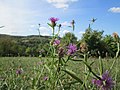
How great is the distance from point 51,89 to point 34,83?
150 millimetres

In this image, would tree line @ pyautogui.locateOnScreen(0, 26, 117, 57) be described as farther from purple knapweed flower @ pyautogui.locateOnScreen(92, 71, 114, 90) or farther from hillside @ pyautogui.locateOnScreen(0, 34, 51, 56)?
purple knapweed flower @ pyautogui.locateOnScreen(92, 71, 114, 90)

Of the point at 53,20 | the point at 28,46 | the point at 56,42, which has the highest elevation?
the point at 53,20

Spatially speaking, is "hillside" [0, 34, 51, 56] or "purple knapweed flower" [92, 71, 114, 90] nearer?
"purple knapweed flower" [92, 71, 114, 90]

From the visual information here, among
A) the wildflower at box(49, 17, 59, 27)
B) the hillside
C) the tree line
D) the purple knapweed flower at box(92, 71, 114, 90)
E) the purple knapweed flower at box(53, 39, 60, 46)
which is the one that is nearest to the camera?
the purple knapweed flower at box(92, 71, 114, 90)

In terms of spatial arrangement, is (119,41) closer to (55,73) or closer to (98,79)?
(55,73)

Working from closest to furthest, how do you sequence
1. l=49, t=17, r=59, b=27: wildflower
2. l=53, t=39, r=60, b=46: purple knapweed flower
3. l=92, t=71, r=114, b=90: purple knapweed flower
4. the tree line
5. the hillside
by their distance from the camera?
1. l=92, t=71, r=114, b=90: purple knapweed flower
2. the tree line
3. l=53, t=39, r=60, b=46: purple knapweed flower
4. l=49, t=17, r=59, b=27: wildflower
5. the hillside

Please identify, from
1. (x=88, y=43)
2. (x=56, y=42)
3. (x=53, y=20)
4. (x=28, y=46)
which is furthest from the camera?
(x=28, y=46)

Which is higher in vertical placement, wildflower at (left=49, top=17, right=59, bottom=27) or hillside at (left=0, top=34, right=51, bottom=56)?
wildflower at (left=49, top=17, right=59, bottom=27)

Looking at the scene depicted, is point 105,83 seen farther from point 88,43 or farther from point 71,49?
point 88,43

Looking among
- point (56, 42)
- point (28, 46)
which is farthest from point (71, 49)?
point (28, 46)

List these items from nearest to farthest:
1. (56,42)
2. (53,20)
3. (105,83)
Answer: (105,83) → (56,42) → (53,20)

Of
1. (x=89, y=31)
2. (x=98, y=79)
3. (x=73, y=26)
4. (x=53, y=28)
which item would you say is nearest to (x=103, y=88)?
(x=98, y=79)

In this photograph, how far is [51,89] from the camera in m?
1.10

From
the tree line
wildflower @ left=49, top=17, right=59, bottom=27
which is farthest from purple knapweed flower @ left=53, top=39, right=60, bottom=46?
wildflower @ left=49, top=17, right=59, bottom=27
